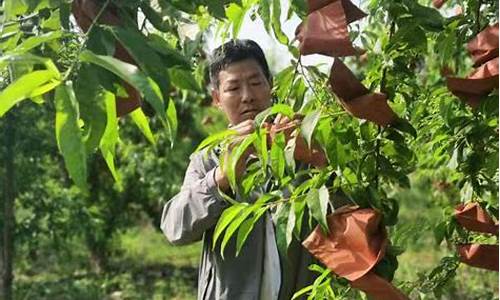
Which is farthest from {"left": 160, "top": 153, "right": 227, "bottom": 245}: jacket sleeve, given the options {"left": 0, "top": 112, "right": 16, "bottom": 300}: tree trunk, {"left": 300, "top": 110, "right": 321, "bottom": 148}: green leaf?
{"left": 0, "top": 112, "right": 16, "bottom": 300}: tree trunk

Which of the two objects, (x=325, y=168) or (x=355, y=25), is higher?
(x=355, y=25)

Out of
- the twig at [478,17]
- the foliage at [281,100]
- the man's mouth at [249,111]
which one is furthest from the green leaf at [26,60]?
the man's mouth at [249,111]

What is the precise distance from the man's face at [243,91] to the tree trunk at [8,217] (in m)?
3.37

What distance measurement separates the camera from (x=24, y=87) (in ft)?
2.06

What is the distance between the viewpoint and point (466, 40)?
38.7 inches

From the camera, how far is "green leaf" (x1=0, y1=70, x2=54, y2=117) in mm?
619

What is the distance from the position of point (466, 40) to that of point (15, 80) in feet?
1.71

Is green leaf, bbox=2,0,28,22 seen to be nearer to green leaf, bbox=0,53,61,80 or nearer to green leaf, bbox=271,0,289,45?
green leaf, bbox=0,53,61,80

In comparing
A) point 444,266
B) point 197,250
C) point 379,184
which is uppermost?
point 379,184

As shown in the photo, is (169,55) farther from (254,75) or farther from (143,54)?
(254,75)

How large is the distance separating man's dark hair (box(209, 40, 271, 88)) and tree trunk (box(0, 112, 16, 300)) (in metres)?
3.32

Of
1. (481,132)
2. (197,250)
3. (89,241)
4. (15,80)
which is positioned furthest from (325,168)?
(197,250)

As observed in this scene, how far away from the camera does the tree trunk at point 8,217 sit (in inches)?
187

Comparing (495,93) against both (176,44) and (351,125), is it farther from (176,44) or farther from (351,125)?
(176,44)
